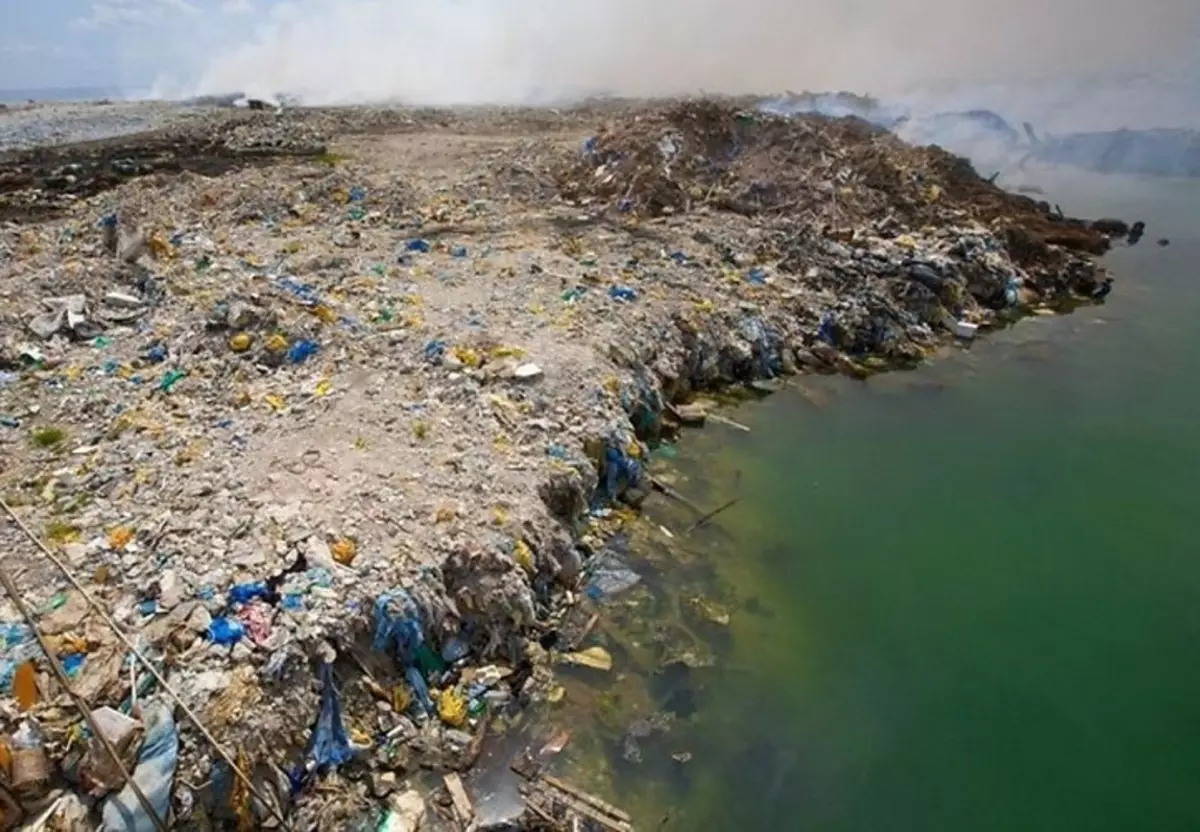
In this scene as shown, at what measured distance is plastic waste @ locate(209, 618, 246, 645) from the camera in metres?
3.86

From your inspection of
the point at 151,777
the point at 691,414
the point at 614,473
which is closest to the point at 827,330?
the point at 691,414

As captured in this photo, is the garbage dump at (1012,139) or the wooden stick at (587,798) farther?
the garbage dump at (1012,139)

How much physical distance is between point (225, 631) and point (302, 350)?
3.50 meters

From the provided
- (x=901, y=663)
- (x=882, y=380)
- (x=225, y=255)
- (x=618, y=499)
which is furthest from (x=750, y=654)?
(x=225, y=255)

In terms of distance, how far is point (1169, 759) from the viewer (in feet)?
15.0

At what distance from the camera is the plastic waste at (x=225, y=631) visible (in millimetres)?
3863

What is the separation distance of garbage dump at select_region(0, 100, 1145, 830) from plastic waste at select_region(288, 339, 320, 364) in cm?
3

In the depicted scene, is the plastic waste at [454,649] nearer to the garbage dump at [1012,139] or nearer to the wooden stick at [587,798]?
the wooden stick at [587,798]


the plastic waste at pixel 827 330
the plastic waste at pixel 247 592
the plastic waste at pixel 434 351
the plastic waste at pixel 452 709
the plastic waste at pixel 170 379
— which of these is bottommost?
the plastic waste at pixel 452 709

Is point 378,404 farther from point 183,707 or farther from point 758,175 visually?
point 758,175

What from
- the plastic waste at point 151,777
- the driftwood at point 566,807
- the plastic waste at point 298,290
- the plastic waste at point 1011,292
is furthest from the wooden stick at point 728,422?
the plastic waste at point 1011,292

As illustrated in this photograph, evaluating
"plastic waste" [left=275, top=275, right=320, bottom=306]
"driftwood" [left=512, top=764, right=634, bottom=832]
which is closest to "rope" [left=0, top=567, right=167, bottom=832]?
"driftwood" [left=512, top=764, right=634, bottom=832]

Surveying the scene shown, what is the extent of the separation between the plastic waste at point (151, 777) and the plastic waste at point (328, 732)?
653 millimetres

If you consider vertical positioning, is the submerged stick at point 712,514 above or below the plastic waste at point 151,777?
below
